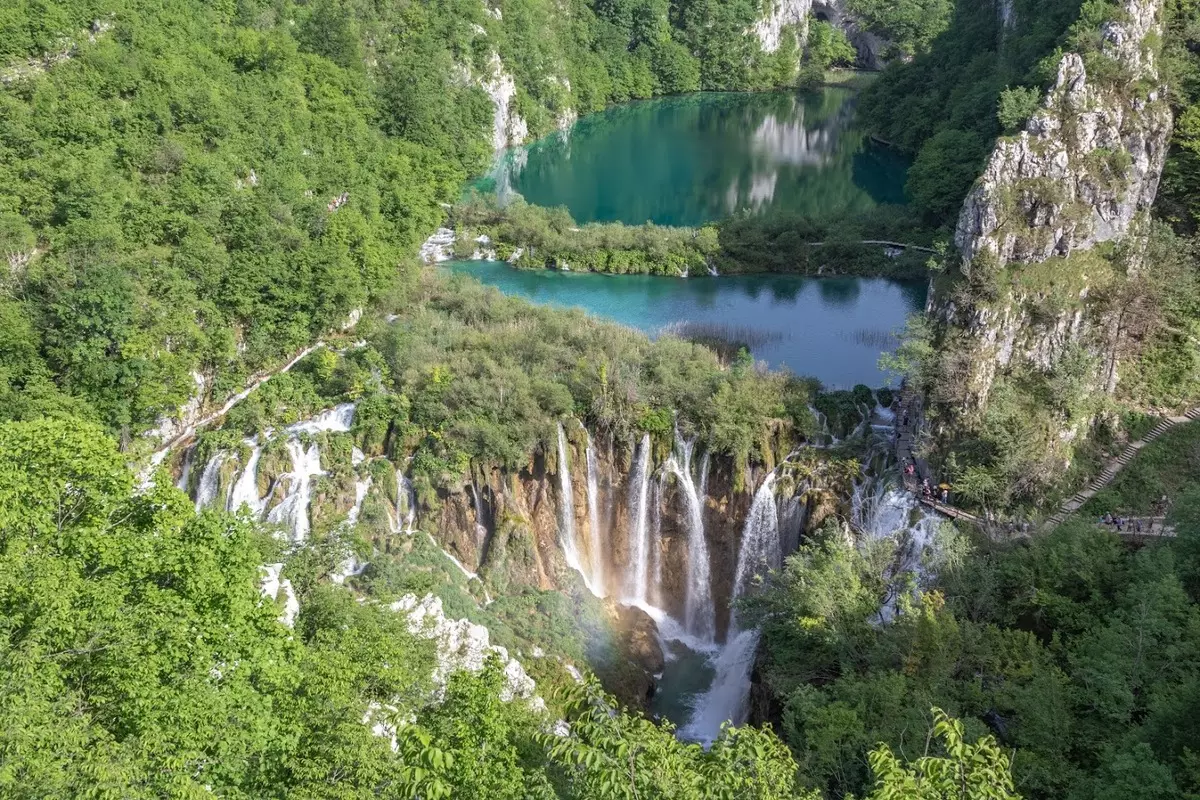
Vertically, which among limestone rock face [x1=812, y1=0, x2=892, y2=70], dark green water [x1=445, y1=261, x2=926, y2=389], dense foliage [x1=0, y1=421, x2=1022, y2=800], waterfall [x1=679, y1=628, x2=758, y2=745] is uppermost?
limestone rock face [x1=812, y1=0, x2=892, y2=70]

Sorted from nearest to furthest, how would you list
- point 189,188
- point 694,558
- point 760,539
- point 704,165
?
1. point 760,539
2. point 694,558
3. point 189,188
4. point 704,165

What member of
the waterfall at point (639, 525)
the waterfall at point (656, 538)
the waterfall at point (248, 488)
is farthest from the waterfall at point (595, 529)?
the waterfall at point (248, 488)

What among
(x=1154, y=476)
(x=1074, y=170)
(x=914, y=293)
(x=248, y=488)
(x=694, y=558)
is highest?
(x=1074, y=170)

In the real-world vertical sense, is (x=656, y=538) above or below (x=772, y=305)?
below

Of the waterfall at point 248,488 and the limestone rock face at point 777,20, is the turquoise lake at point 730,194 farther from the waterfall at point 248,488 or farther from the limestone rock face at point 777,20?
the waterfall at point 248,488

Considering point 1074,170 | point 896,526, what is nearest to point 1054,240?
point 1074,170

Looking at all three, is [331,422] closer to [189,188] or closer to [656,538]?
[656,538]

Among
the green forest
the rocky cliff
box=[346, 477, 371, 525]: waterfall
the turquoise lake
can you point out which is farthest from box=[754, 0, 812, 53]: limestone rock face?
box=[346, 477, 371, 525]: waterfall

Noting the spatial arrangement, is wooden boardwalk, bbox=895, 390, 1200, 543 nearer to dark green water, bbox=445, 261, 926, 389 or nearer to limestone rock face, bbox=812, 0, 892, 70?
dark green water, bbox=445, 261, 926, 389
